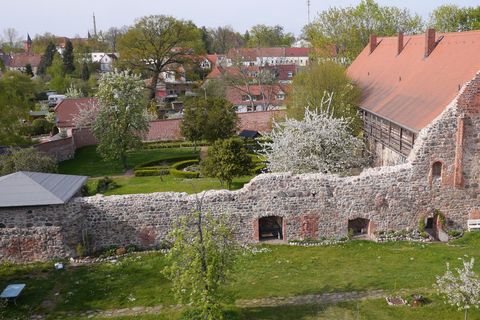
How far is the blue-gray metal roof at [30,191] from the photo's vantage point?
52.4ft

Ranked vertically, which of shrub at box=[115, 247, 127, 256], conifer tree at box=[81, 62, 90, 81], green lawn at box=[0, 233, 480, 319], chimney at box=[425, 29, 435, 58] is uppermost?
chimney at box=[425, 29, 435, 58]

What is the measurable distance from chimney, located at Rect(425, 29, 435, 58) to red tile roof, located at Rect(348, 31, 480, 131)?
1.01 ft

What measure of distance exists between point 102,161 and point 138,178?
20.5 ft

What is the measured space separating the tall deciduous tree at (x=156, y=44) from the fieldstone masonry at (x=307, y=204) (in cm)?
3948

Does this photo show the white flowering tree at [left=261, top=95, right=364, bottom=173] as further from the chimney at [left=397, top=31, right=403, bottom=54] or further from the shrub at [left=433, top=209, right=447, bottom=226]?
the chimney at [left=397, top=31, right=403, bottom=54]

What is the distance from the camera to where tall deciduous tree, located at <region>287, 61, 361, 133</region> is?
1089 inches

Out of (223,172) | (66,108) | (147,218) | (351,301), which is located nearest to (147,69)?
(66,108)

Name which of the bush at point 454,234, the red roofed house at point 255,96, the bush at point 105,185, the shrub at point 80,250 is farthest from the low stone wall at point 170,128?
the shrub at point 80,250

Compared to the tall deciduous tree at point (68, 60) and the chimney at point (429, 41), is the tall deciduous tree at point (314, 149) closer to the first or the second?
the chimney at point (429, 41)

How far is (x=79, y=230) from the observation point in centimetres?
1689

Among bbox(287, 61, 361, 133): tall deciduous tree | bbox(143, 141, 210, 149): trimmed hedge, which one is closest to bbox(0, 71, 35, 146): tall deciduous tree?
bbox(143, 141, 210, 149): trimmed hedge

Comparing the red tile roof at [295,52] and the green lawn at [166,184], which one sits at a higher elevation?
the red tile roof at [295,52]

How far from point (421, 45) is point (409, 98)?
17.3 feet

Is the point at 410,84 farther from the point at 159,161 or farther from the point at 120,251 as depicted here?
the point at 120,251
